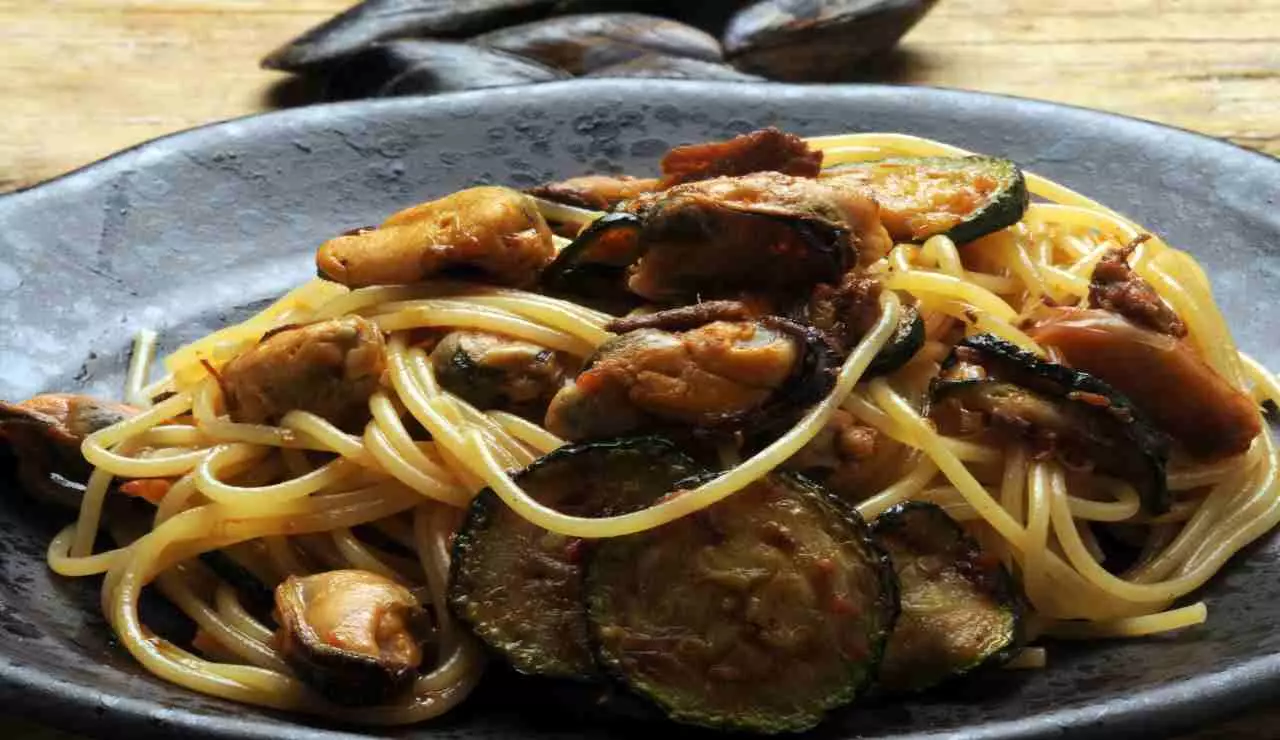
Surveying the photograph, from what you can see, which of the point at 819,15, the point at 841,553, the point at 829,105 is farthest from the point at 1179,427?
the point at 819,15

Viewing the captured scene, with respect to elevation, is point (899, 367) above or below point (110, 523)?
above

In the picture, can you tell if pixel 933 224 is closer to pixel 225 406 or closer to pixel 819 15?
pixel 225 406

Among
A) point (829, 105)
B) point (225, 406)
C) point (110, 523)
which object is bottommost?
point (110, 523)

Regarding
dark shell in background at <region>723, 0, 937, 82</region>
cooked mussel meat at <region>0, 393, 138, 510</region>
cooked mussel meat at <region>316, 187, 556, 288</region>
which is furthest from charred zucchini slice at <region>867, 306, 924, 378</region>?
dark shell in background at <region>723, 0, 937, 82</region>

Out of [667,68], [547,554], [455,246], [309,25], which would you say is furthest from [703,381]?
[309,25]

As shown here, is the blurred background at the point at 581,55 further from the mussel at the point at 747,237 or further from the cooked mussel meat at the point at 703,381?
the cooked mussel meat at the point at 703,381

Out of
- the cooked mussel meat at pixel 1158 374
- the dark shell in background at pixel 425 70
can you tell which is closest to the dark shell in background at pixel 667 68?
the dark shell in background at pixel 425 70
